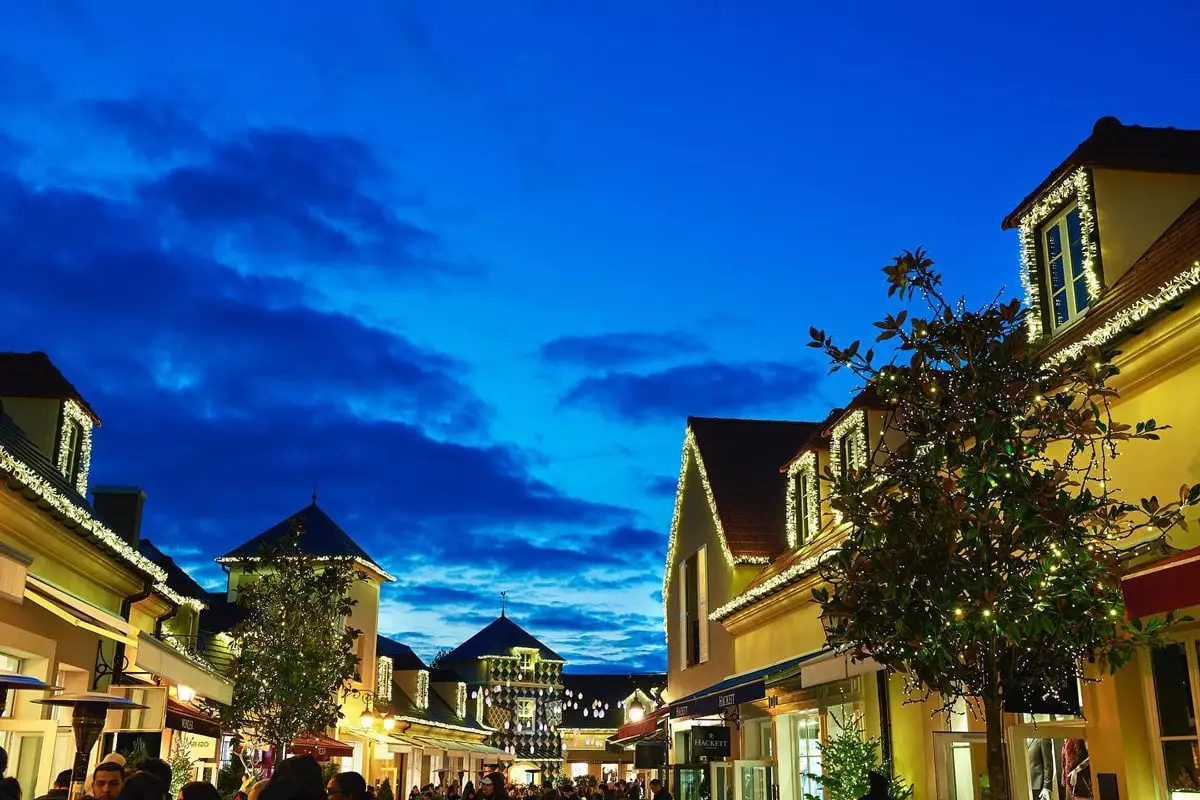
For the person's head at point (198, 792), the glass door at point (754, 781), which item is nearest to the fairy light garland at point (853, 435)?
the glass door at point (754, 781)

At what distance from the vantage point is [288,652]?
68.6ft

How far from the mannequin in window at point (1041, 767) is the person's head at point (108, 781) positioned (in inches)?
296

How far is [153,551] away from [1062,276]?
76.5 ft

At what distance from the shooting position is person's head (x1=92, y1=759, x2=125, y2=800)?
7.39m

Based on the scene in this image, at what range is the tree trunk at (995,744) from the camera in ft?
21.8

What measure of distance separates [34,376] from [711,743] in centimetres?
1240

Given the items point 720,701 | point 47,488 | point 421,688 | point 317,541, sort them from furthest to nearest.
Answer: point 421,688 → point 317,541 → point 720,701 → point 47,488

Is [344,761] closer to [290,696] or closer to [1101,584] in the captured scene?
[290,696]

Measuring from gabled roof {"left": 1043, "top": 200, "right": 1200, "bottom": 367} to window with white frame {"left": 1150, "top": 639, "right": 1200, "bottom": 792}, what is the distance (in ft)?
7.53

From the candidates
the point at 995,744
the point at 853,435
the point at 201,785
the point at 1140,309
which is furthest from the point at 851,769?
the point at 201,785

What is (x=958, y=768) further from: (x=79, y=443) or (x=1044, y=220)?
(x=79, y=443)

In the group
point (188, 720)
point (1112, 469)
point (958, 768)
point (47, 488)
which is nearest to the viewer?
point (1112, 469)

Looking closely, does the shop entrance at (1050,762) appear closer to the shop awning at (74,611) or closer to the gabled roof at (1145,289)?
the gabled roof at (1145,289)

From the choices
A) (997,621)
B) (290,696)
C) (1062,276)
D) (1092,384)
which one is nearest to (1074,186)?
(1062,276)
